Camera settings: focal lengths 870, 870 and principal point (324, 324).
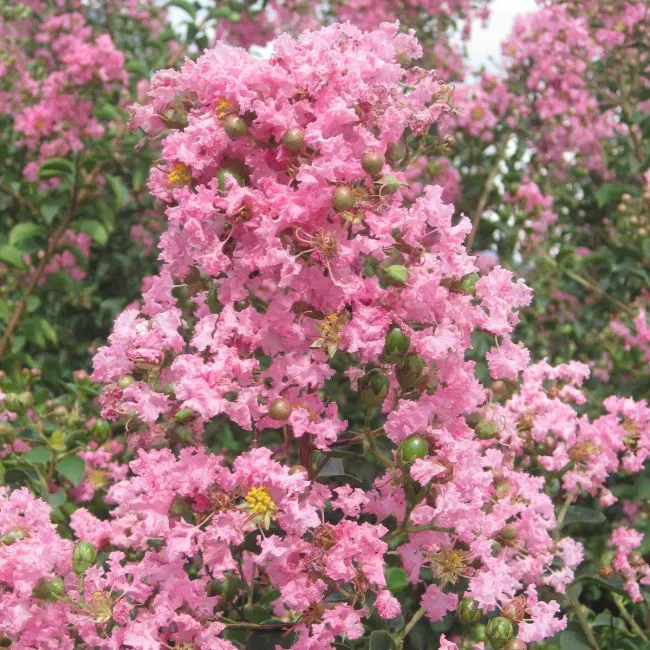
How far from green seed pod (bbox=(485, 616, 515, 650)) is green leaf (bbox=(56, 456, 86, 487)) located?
0.86 meters

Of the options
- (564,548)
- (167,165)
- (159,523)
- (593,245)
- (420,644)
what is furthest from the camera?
(593,245)

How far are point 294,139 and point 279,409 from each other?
0.36 meters

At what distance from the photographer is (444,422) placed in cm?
121

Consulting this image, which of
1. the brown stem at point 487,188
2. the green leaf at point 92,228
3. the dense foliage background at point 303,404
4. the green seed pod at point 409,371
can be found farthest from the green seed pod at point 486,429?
the brown stem at point 487,188

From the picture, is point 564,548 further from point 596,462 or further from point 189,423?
point 189,423

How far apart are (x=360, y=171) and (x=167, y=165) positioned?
290 mm

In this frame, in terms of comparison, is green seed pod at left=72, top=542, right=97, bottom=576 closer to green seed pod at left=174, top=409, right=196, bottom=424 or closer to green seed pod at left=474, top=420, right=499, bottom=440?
green seed pod at left=174, top=409, right=196, bottom=424

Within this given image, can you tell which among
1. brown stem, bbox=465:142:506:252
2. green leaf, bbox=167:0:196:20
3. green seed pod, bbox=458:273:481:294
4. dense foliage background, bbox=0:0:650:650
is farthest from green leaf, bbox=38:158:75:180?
green seed pod, bbox=458:273:481:294

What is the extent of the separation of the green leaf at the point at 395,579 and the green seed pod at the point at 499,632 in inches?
5.4

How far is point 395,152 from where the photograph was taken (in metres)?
1.31

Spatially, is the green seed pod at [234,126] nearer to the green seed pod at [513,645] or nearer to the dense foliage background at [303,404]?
the dense foliage background at [303,404]

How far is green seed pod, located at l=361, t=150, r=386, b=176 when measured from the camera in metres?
1.16

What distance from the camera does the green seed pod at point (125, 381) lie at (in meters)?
1.23

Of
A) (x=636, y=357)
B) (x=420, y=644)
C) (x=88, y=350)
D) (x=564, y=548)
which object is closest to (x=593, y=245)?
(x=636, y=357)
